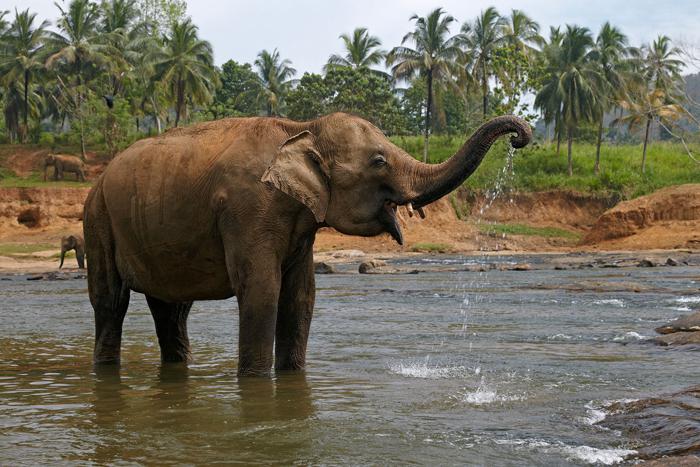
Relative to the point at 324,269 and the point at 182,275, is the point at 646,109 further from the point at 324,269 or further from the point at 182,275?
the point at 182,275

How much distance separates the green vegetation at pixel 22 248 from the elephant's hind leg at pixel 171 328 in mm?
32746

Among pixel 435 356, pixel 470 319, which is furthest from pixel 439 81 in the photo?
pixel 435 356

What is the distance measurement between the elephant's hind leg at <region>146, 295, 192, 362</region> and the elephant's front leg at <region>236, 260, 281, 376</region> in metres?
1.85

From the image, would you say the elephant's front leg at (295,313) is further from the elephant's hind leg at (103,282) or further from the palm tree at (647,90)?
→ the palm tree at (647,90)

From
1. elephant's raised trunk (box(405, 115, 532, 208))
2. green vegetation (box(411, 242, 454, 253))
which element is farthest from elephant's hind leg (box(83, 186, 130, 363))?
green vegetation (box(411, 242, 454, 253))

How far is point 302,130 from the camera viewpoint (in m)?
7.98

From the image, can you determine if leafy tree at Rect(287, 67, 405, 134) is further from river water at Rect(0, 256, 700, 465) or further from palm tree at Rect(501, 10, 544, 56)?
river water at Rect(0, 256, 700, 465)

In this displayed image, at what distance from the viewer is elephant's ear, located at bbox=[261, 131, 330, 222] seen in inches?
296

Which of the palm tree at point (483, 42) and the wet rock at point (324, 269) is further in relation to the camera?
the palm tree at point (483, 42)

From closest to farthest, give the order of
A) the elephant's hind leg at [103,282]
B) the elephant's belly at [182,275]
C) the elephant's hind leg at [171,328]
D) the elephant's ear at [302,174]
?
1. the elephant's ear at [302,174]
2. the elephant's belly at [182,275]
3. the elephant's hind leg at [103,282]
4. the elephant's hind leg at [171,328]

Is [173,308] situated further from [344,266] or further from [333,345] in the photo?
[344,266]

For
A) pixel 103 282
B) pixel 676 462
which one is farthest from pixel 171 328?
pixel 676 462

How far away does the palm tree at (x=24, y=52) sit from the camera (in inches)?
2346

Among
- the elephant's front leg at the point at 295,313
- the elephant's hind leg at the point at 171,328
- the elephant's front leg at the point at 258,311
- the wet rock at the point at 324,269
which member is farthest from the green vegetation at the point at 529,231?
the elephant's front leg at the point at 258,311
